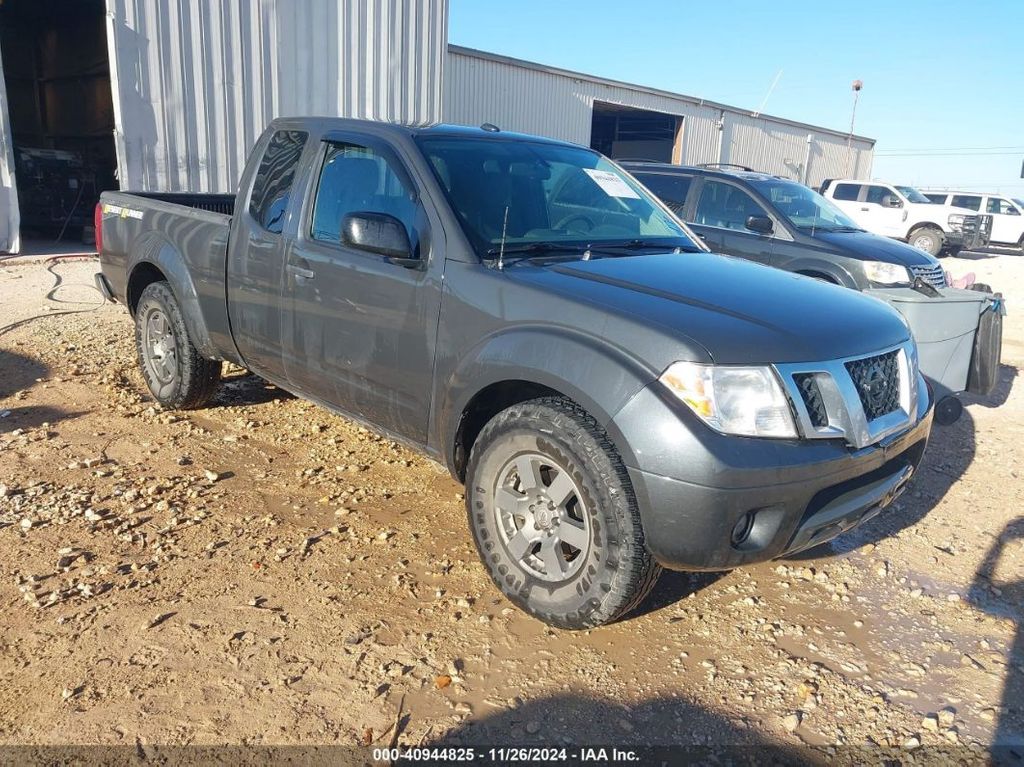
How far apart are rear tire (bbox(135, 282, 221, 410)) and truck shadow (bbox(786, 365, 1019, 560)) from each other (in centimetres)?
372

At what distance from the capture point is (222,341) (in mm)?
4629

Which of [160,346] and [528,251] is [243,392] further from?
[528,251]

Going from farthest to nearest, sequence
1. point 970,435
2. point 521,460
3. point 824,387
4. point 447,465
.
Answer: point 970,435 → point 447,465 → point 521,460 → point 824,387

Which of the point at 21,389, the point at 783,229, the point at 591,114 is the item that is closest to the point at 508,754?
the point at 21,389

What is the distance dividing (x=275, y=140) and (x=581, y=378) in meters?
2.71

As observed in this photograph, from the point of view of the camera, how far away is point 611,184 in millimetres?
4160

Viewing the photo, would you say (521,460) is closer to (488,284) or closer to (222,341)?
(488,284)

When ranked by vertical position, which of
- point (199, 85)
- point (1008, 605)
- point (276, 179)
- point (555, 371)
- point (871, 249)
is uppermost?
point (199, 85)

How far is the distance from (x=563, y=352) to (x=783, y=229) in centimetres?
555

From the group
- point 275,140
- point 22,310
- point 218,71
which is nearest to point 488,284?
point 275,140

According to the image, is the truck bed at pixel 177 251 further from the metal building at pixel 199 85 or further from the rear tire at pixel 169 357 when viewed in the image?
the metal building at pixel 199 85

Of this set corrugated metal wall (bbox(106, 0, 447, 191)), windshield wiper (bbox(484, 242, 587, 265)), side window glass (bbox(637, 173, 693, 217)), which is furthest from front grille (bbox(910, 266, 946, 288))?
corrugated metal wall (bbox(106, 0, 447, 191))

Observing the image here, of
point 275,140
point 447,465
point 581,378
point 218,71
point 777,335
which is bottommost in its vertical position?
point 447,465

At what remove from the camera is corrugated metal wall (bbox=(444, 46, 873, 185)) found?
711 inches
